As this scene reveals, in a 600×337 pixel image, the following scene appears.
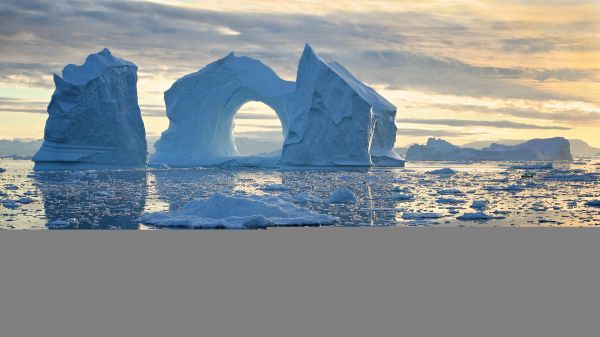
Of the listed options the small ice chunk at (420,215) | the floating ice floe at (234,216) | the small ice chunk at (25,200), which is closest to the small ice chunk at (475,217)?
the small ice chunk at (420,215)

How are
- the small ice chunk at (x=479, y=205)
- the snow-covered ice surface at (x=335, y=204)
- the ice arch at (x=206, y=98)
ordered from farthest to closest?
the ice arch at (x=206, y=98)
the small ice chunk at (x=479, y=205)
the snow-covered ice surface at (x=335, y=204)

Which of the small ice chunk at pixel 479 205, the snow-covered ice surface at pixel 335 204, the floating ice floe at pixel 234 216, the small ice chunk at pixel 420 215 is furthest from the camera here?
the small ice chunk at pixel 479 205

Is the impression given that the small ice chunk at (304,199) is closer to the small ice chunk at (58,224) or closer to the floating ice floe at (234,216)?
the floating ice floe at (234,216)

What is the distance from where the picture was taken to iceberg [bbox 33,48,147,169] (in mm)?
30680

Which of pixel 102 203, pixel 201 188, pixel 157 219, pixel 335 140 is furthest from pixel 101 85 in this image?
pixel 157 219

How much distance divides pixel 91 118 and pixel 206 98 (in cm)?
829

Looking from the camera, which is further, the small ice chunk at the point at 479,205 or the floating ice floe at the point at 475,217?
the small ice chunk at the point at 479,205

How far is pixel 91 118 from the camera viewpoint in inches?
→ 1219

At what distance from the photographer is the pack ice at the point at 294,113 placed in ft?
107

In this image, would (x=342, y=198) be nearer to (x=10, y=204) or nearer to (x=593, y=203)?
(x=593, y=203)

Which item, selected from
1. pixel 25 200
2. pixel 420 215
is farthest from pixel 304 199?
pixel 25 200

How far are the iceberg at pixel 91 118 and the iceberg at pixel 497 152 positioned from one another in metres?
34.8

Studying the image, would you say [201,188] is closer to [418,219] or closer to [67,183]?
[67,183]

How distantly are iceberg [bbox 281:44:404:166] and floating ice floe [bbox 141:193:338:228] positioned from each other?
69.7ft
